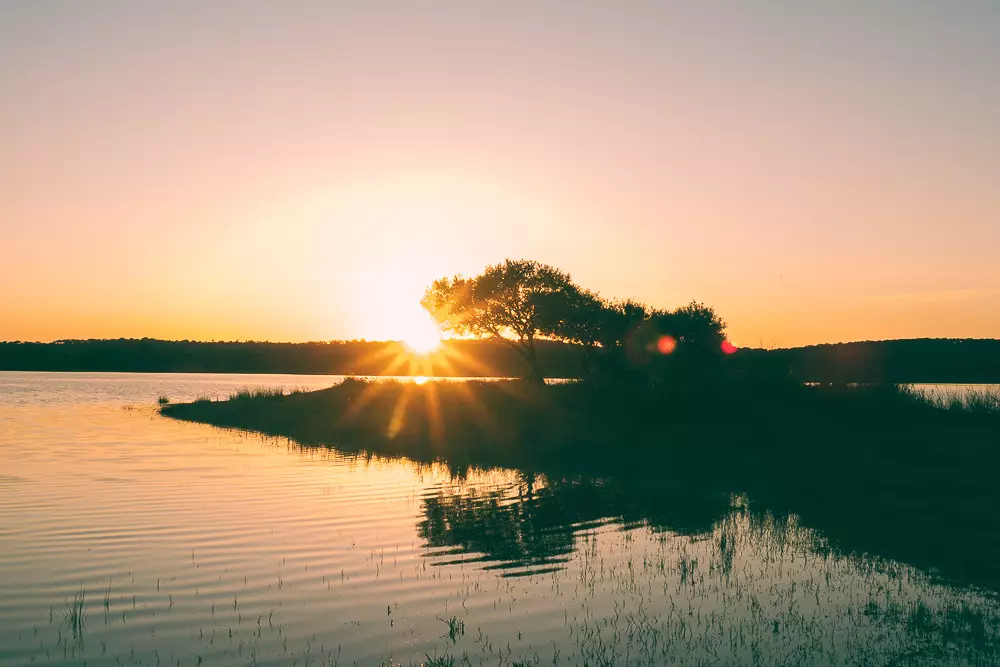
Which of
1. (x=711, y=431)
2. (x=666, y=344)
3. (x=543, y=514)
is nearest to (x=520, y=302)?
(x=666, y=344)

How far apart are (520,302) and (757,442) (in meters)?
51.6

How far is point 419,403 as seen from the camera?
204 feet

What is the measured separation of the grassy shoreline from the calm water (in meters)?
3.31

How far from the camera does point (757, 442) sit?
1614 inches

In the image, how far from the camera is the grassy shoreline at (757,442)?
24.1m

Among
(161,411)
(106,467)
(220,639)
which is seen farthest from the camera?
(161,411)

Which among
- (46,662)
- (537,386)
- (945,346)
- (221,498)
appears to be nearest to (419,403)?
(537,386)

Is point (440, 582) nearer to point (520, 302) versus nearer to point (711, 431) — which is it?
point (711, 431)

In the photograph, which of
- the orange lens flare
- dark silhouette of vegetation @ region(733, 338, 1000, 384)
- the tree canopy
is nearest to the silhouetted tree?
the tree canopy

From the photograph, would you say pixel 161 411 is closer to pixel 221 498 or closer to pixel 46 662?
pixel 221 498

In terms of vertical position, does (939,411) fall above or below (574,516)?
above

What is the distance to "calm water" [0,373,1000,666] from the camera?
12906 mm

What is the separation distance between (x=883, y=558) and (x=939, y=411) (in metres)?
25.8

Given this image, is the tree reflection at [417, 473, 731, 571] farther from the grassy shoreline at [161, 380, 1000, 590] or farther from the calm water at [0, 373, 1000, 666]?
the grassy shoreline at [161, 380, 1000, 590]
